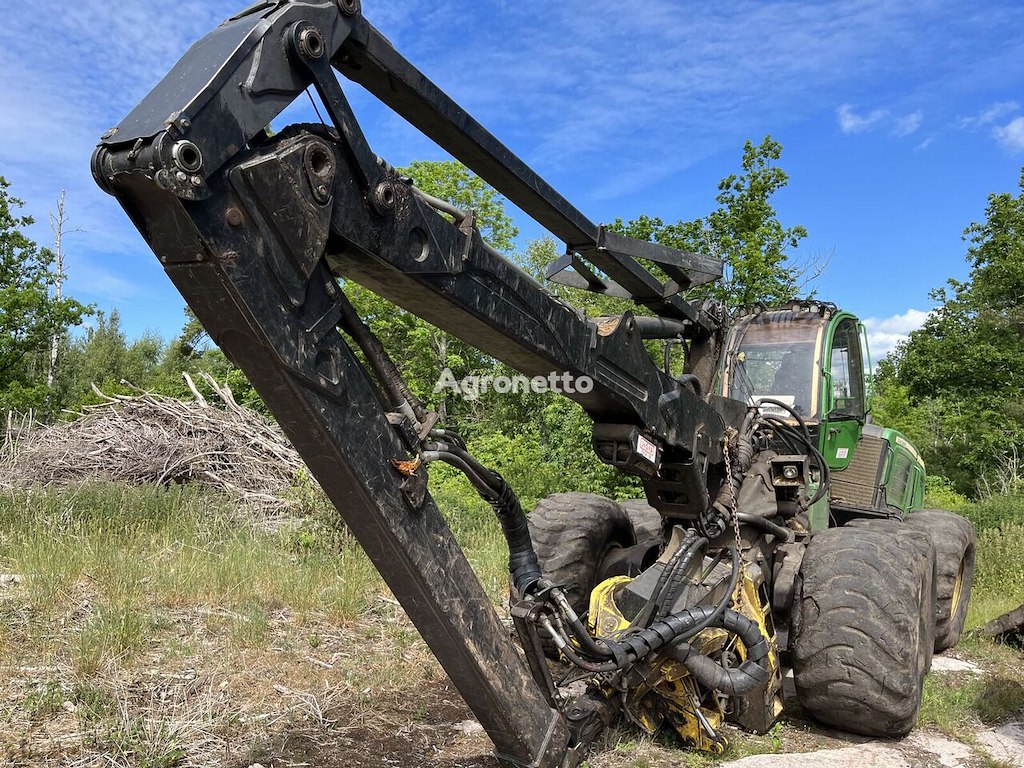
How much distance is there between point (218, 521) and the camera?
28.3ft

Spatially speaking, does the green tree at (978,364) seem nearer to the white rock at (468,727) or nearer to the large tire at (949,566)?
the large tire at (949,566)

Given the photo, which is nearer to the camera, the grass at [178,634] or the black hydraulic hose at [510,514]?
the black hydraulic hose at [510,514]

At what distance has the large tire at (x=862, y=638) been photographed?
13.5ft

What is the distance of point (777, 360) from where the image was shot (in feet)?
21.8

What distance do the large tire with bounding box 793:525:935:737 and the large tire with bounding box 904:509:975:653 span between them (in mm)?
2127

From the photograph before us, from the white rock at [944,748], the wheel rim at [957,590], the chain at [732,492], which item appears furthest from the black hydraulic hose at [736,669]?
the wheel rim at [957,590]

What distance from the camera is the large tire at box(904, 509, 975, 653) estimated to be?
6.51m

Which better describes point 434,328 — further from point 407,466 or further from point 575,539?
point 407,466

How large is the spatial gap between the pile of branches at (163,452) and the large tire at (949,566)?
7726 millimetres

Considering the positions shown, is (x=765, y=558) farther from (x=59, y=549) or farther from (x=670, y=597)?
(x=59, y=549)

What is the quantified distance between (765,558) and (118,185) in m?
4.21

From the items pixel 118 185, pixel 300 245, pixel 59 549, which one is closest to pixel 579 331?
pixel 300 245

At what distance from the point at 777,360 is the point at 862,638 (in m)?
2.96

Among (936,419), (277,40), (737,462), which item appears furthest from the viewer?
(936,419)
